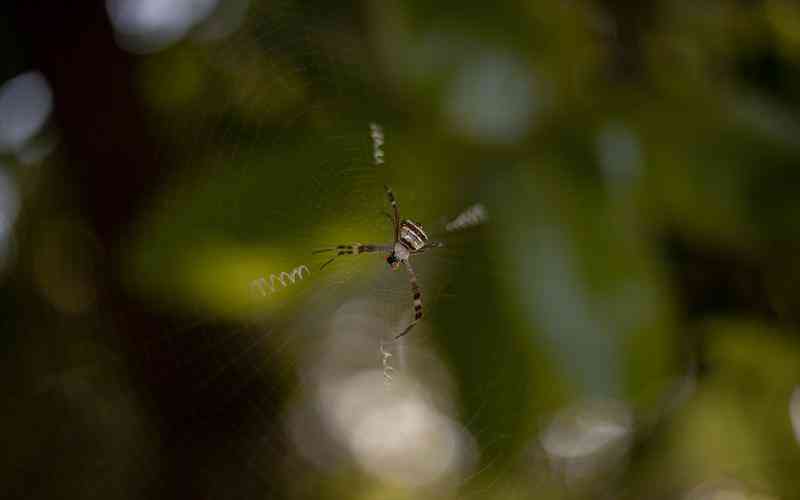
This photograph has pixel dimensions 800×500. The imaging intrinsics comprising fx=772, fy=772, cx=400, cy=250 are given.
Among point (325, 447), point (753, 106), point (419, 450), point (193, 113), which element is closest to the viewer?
point (753, 106)

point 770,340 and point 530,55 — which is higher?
point 530,55

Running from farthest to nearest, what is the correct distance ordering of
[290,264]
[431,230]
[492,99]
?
[431,230], [290,264], [492,99]

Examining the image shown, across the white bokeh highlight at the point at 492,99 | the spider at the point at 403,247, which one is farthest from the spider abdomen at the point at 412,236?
the white bokeh highlight at the point at 492,99

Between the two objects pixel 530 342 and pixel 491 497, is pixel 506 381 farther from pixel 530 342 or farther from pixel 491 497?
pixel 491 497

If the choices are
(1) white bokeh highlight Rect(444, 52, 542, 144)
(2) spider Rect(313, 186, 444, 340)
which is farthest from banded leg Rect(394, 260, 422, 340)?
(1) white bokeh highlight Rect(444, 52, 542, 144)

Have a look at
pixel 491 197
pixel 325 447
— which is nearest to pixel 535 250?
pixel 491 197

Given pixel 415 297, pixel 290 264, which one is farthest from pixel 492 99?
pixel 415 297

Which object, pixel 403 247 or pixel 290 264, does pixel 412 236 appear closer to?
pixel 403 247
